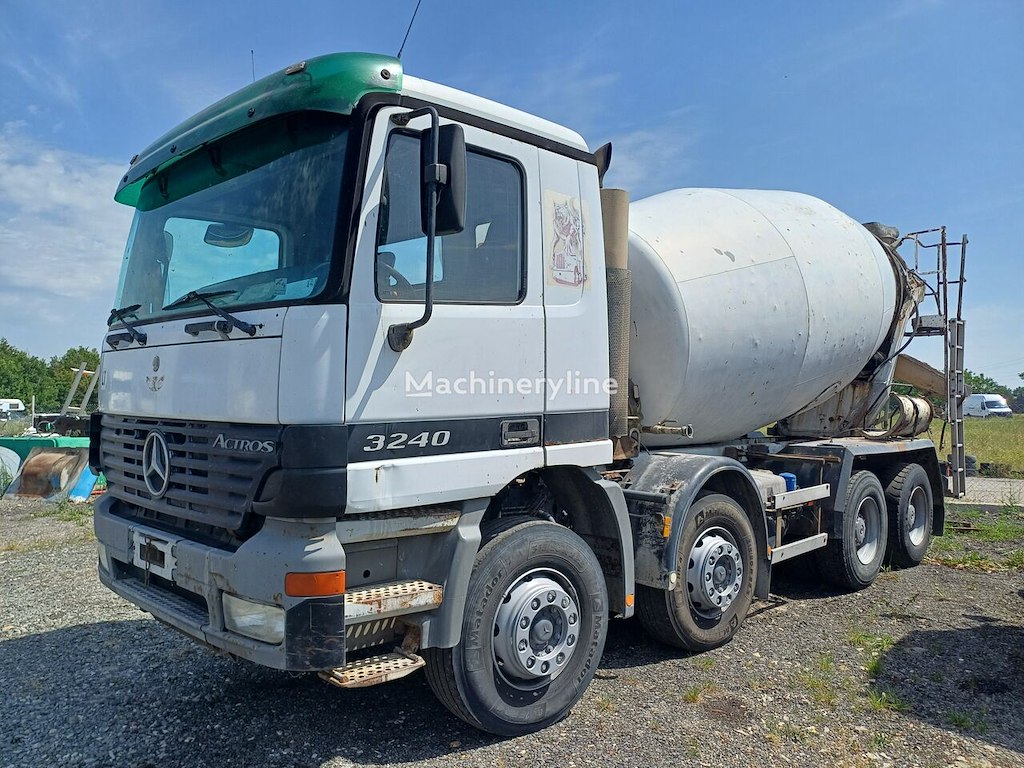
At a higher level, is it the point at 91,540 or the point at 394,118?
the point at 394,118

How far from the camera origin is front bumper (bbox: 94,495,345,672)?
3.07m

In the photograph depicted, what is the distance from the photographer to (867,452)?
6.87 m

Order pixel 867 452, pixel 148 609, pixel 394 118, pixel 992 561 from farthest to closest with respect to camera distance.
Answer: pixel 992 561 → pixel 867 452 → pixel 148 609 → pixel 394 118

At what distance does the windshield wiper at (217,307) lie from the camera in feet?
10.8

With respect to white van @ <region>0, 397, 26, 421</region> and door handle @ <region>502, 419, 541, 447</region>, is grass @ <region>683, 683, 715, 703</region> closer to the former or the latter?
door handle @ <region>502, 419, 541, 447</region>

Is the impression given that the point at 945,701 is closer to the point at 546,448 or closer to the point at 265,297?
the point at 546,448

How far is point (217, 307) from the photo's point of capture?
11.6ft

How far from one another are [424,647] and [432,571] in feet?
1.09

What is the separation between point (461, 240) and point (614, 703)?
8.64 feet

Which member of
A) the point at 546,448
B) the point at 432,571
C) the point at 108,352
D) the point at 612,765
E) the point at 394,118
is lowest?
the point at 612,765

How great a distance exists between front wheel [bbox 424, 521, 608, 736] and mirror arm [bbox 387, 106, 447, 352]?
1129 mm

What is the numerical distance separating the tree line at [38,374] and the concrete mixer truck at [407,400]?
5741 centimetres

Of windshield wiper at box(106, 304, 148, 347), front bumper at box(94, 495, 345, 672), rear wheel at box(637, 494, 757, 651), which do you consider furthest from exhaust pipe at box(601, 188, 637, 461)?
windshield wiper at box(106, 304, 148, 347)

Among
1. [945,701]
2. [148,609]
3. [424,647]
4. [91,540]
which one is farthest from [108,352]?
[91,540]
